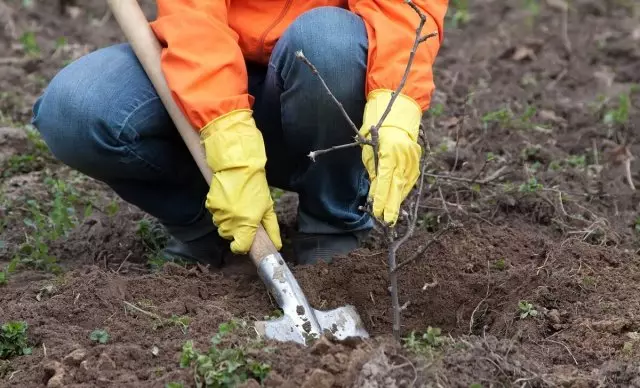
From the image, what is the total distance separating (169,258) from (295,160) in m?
0.49

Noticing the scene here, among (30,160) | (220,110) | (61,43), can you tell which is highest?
(220,110)

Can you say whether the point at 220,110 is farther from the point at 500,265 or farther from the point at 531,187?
the point at 531,187

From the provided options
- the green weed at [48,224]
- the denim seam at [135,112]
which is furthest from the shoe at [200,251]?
the denim seam at [135,112]

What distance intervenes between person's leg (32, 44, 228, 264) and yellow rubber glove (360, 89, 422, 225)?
63 cm

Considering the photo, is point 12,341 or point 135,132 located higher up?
point 135,132

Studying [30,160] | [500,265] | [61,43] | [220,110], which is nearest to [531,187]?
[500,265]

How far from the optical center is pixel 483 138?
3816 millimetres

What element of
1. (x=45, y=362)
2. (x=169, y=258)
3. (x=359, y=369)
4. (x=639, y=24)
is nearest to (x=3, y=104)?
(x=169, y=258)

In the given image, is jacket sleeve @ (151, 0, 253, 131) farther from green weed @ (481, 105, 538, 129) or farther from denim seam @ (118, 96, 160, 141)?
green weed @ (481, 105, 538, 129)

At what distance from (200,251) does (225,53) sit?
70 cm

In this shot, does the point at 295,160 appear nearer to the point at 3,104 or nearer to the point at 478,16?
the point at 3,104

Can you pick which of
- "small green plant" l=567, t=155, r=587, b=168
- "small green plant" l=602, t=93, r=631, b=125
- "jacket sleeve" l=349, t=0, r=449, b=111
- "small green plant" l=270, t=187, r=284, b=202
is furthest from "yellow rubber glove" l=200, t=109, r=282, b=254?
"small green plant" l=602, t=93, r=631, b=125

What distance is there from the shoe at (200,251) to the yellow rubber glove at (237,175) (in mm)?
419

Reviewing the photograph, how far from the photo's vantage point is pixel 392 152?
7.92 ft
